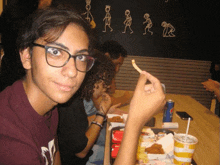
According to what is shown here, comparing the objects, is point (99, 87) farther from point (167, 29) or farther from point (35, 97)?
point (167, 29)

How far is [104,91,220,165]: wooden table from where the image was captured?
1.38 metres

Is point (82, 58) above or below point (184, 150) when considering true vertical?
above

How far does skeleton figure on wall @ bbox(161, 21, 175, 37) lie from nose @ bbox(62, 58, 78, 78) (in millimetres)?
3502

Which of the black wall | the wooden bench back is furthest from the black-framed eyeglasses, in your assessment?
the wooden bench back

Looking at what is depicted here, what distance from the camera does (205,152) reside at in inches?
57.5

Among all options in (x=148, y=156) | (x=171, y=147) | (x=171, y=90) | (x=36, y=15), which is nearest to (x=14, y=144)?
(x=36, y=15)

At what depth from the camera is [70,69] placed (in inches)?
37.5

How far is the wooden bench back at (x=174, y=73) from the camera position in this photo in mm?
4301

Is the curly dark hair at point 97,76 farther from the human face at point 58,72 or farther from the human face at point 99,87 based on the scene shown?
the human face at point 58,72

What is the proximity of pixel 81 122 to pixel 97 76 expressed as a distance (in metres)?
A: 0.60

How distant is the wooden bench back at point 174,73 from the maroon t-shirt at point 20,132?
3.43 meters

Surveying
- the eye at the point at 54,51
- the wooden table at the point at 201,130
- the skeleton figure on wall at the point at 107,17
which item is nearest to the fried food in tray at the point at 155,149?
the wooden table at the point at 201,130

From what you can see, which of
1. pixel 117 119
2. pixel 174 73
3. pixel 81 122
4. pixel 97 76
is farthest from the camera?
pixel 174 73

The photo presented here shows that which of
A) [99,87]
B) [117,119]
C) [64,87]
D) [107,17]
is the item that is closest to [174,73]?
[107,17]
